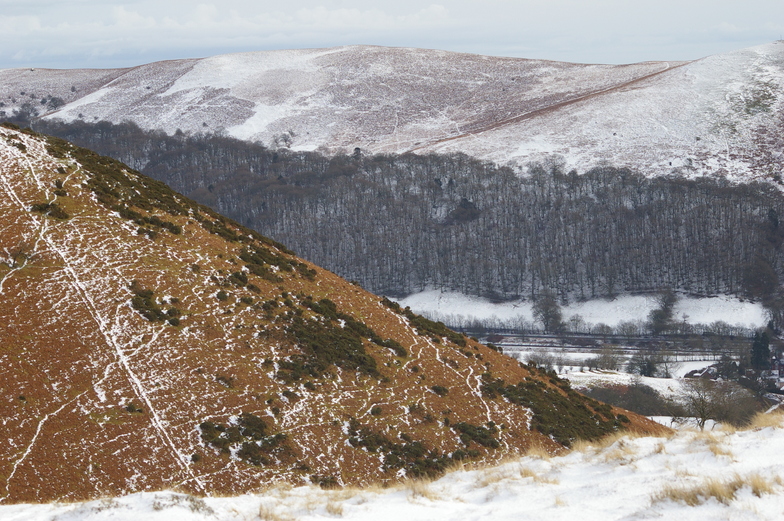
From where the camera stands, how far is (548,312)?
124312 mm

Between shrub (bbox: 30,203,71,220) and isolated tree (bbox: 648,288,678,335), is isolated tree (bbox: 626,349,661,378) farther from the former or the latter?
shrub (bbox: 30,203,71,220)

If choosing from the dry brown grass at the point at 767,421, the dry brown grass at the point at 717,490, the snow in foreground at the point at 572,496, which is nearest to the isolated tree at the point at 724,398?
the dry brown grass at the point at 767,421

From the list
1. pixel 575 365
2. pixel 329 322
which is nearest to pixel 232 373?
pixel 329 322

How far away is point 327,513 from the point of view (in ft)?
54.9

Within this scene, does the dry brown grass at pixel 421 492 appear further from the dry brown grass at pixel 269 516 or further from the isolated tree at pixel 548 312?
the isolated tree at pixel 548 312

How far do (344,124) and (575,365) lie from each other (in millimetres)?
119116

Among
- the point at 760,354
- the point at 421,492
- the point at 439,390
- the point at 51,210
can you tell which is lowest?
the point at 760,354

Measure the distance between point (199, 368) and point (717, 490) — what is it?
59.1 feet

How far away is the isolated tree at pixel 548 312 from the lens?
122m

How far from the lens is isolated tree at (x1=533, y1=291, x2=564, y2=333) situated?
122125 millimetres

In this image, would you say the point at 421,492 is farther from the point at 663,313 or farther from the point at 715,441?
the point at 663,313

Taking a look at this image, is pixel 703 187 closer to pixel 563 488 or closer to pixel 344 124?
pixel 344 124

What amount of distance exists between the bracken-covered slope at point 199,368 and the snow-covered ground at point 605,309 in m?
92.9

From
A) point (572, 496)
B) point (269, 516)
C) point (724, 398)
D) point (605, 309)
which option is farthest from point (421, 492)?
point (605, 309)
